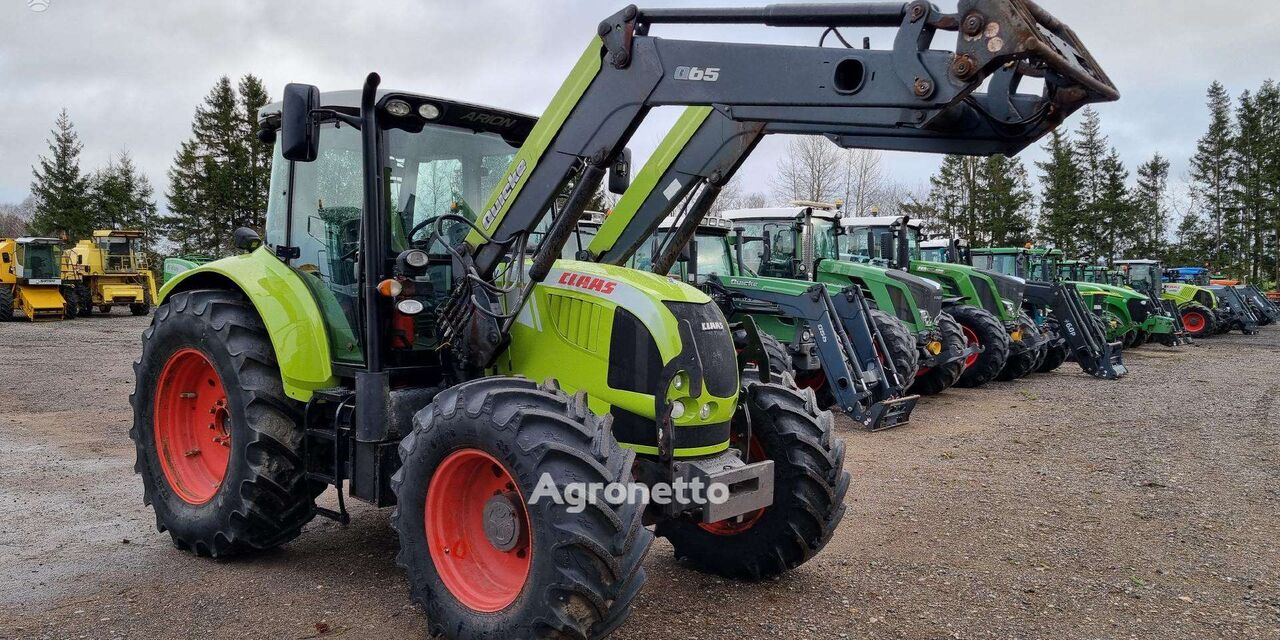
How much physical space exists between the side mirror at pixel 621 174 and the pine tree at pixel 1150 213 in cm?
4797

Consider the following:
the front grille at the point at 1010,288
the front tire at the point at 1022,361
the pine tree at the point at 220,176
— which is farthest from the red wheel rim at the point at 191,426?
the pine tree at the point at 220,176

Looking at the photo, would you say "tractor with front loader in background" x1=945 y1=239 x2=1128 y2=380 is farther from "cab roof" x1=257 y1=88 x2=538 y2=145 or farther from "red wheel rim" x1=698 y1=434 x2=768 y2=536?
"cab roof" x1=257 y1=88 x2=538 y2=145

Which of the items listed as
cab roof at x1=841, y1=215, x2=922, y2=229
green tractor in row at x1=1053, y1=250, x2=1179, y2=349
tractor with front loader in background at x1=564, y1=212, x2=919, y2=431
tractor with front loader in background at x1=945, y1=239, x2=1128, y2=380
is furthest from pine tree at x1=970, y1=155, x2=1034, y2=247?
tractor with front loader in background at x1=564, y1=212, x2=919, y2=431

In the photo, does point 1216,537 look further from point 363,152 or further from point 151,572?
point 151,572

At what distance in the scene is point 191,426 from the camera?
5.24 metres

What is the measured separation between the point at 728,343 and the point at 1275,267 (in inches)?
1950

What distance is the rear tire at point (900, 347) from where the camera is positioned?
1018 centimetres

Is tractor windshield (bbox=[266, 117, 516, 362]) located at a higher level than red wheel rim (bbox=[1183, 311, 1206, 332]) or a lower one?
higher

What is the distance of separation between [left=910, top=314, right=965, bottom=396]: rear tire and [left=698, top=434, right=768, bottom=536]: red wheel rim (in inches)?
315

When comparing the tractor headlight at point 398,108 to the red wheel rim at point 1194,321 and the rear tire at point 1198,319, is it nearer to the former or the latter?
the rear tire at point 1198,319

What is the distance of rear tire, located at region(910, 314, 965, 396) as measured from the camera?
11914 mm

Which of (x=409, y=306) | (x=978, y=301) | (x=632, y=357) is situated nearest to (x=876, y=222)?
(x=978, y=301)

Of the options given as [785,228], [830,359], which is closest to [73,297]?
[785,228]

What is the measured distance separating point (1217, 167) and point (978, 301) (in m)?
41.4
